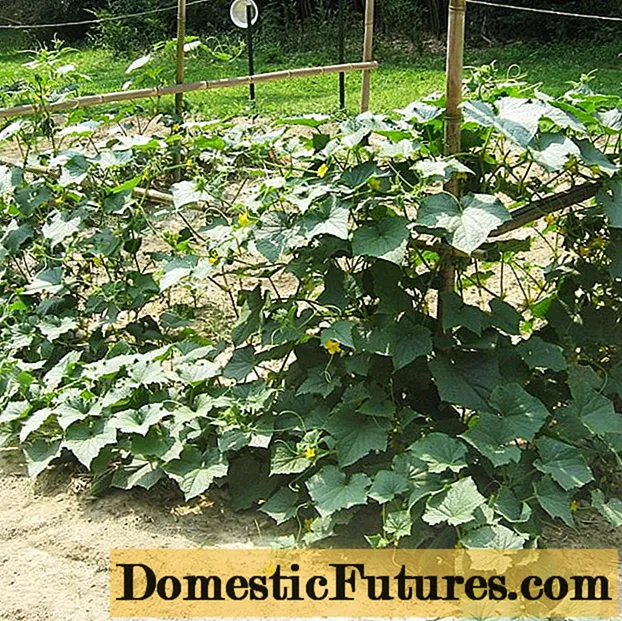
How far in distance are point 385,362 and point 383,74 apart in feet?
25.1

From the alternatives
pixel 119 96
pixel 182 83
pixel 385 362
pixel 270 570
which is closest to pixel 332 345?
pixel 385 362

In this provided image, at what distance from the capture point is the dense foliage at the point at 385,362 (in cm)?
248

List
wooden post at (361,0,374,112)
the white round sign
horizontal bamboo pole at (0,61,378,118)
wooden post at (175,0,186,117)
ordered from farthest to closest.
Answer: the white round sign
wooden post at (361,0,374,112)
wooden post at (175,0,186,117)
horizontal bamboo pole at (0,61,378,118)

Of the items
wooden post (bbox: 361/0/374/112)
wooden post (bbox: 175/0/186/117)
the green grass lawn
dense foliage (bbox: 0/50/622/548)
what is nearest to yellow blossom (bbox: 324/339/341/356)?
dense foliage (bbox: 0/50/622/548)

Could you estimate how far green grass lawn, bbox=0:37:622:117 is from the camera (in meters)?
8.45

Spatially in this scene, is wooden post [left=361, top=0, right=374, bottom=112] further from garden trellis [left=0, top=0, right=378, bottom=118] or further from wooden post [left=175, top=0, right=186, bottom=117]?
wooden post [left=175, top=0, right=186, bottom=117]

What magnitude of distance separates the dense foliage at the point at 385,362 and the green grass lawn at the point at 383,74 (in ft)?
15.9

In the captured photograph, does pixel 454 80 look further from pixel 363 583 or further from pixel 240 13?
pixel 240 13

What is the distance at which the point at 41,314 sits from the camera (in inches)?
138

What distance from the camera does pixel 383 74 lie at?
995cm

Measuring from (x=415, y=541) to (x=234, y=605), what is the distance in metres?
0.46

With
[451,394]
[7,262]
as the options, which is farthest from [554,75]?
[451,394]

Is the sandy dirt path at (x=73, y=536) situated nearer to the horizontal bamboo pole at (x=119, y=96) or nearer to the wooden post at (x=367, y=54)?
the horizontal bamboo pole at (x=119, y=96)

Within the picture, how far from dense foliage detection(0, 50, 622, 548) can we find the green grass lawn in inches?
191
